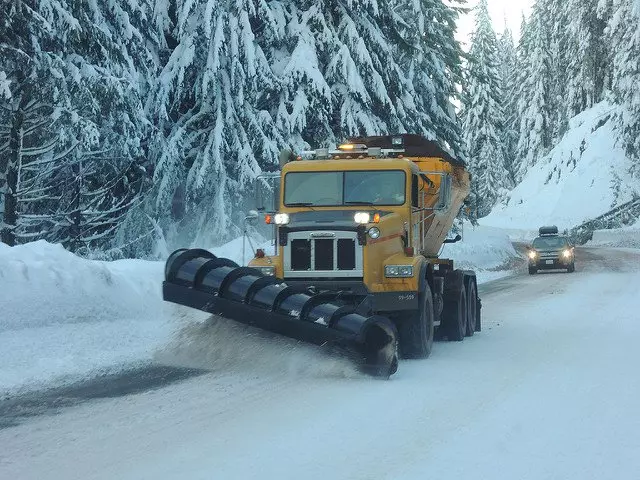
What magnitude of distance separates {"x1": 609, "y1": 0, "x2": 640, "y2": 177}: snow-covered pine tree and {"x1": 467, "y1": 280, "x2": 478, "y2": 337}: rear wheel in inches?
1404

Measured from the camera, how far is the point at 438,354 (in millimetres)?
12055

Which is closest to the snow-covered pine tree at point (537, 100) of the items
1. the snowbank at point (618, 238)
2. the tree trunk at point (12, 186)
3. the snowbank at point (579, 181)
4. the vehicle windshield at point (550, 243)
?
the snowbank at point (579, 181)

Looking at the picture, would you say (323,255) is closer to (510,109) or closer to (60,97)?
(60,97)

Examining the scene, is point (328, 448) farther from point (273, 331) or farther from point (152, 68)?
point (152, 68)

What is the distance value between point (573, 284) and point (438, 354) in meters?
16.8

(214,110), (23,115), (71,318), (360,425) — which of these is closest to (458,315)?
(71,318)

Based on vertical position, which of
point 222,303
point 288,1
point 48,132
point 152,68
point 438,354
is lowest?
point 438,354

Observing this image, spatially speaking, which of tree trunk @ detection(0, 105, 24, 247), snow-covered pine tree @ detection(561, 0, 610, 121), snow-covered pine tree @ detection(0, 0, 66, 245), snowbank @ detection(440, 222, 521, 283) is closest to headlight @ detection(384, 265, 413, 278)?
snow-covered pine tree @ detection(0, 0, 66, 245)

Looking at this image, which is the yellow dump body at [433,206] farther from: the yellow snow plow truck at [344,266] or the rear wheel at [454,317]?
the rear wheel at [454,317]

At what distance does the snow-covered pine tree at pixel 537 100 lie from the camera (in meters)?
83.6

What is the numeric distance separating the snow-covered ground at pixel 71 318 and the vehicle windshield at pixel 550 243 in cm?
2510

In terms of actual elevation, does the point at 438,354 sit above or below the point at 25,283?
below

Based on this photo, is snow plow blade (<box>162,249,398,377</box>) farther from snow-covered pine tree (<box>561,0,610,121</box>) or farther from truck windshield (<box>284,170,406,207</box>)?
snow-covered pine tree (<box>561,0,610,121</box>)

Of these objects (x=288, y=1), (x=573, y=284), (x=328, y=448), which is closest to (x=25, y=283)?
(x=328, y=448)
